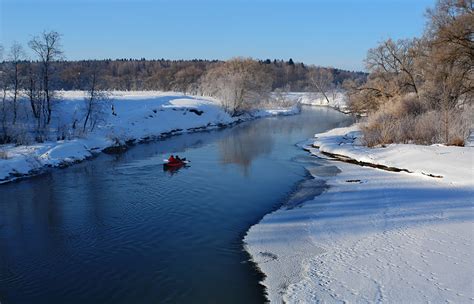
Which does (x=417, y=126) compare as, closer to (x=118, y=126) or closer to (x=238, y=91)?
(x=118, y=126)

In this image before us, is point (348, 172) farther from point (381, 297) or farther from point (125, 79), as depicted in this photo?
point (125, 79)

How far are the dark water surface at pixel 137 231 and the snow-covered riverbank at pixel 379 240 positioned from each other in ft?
2.90

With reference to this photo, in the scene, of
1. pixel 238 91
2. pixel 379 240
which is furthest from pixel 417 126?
pixel 238 91

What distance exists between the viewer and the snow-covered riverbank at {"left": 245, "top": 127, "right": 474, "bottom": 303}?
7.83 meters

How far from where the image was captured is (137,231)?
11.8 metres

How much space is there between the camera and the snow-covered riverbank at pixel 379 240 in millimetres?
7832

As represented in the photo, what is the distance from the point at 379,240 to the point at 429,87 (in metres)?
23.8

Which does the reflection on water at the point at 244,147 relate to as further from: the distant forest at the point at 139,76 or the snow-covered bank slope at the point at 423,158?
the distant forest at the point at 139,76

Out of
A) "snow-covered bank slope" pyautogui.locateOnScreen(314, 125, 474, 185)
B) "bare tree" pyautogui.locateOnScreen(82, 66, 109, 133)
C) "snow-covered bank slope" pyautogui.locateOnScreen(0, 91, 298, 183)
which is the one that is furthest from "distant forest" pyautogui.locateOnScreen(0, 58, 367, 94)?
"snow-covered bank slope" pyautogui.locateOnScreen(314, 125, 474, 185)

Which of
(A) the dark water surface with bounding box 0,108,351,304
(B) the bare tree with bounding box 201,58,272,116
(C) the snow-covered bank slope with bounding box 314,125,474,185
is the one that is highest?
(B) the bare tree with bounding box 201,58,272,116

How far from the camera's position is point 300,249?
10.1 m

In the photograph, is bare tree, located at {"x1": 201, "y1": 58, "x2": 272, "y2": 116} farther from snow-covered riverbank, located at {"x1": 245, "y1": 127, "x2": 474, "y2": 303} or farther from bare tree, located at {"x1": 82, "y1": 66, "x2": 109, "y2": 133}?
snow-covered riverbank, located at {"x1": 245, "y1": 127, "x2": 474, "y2": 303}

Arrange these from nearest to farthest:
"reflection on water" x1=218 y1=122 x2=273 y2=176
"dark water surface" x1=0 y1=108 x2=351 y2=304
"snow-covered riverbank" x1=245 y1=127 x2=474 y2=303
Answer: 1. "snow-covered riverbank" x1=245 y1=127 x2=474 y2=303
2. "dark water surface" x1=0 y1=108 x2=351 y2=304
3. "reflection on water" x1=218 y1=122 x2=273 y2=176

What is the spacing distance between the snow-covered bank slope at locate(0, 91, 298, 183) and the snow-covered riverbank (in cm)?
1426
